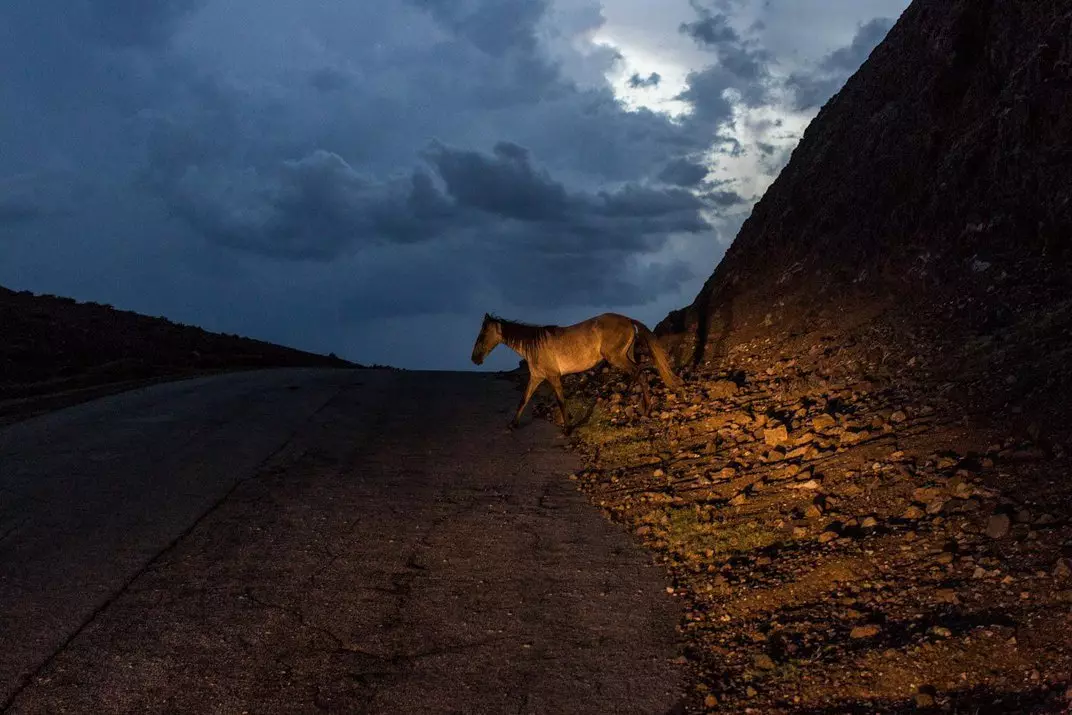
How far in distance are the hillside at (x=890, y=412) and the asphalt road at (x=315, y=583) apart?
2.48 ft

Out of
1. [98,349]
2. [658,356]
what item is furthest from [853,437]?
[98,349]

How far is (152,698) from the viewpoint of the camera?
492 centimetres

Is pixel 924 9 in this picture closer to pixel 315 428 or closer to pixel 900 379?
pixel 900 379

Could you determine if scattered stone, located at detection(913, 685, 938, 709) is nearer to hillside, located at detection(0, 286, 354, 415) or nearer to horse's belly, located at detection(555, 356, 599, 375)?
horse's belly, located at detection(555, 356, 599, 375)

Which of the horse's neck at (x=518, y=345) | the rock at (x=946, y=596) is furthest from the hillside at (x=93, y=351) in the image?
the rock at (x=946, y=596)

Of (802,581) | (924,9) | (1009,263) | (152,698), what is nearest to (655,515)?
(802,581)

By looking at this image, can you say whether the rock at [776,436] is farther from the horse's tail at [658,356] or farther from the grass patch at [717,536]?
the horse's tail at [658,356]

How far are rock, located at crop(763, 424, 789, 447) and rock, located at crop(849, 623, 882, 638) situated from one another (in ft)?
13.3

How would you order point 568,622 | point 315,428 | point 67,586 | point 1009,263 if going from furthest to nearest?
point 315,428 < point 1009,263 < point 67,586 < point 568,622

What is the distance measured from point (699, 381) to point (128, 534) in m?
8.94

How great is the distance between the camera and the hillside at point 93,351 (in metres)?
22.0

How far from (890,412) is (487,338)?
7250 millimetres

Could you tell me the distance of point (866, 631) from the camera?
5.09 metres

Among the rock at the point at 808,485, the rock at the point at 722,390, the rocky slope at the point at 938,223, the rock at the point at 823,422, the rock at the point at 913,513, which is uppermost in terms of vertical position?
the rocky slope at the point at 938,223
